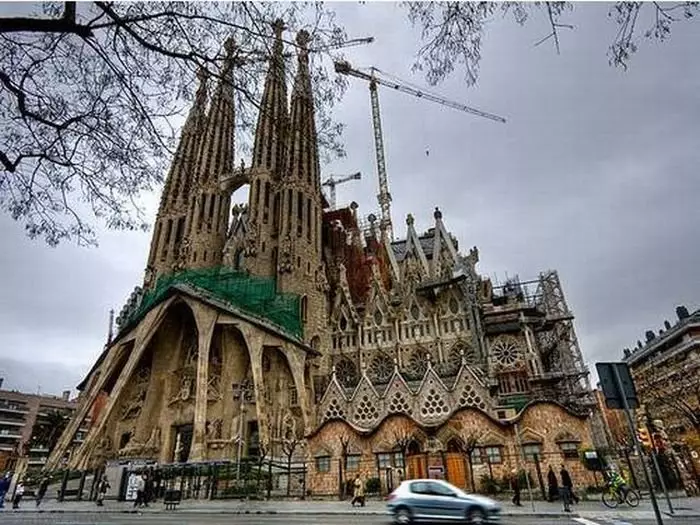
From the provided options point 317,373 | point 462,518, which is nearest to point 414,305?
point 317,373

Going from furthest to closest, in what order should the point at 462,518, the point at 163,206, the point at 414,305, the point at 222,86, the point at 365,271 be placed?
the point at 365,271 < the point at 163,206 < the point at 414,305 < the point at 462,518 < the point at 222,86

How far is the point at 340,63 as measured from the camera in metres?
6.98

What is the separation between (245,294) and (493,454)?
2377 cm

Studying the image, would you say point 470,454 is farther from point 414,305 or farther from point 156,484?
point 414,305

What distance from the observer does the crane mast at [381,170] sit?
67.6m

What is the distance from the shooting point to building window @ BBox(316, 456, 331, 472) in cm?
1905

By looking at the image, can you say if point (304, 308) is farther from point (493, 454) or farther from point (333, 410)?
point (493, 454)

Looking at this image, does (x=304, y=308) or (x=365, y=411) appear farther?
(x=304, y=308)

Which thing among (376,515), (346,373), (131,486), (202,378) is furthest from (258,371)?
Result: (376,515)

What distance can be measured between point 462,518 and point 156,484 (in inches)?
636

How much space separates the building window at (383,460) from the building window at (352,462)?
91cm

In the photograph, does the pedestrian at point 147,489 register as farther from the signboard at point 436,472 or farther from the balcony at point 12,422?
the balcony at point 12,422

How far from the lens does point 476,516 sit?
9.65 m

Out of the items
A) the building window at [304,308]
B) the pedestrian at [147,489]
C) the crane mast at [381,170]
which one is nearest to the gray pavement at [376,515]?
the pedestrian at [147,489]
